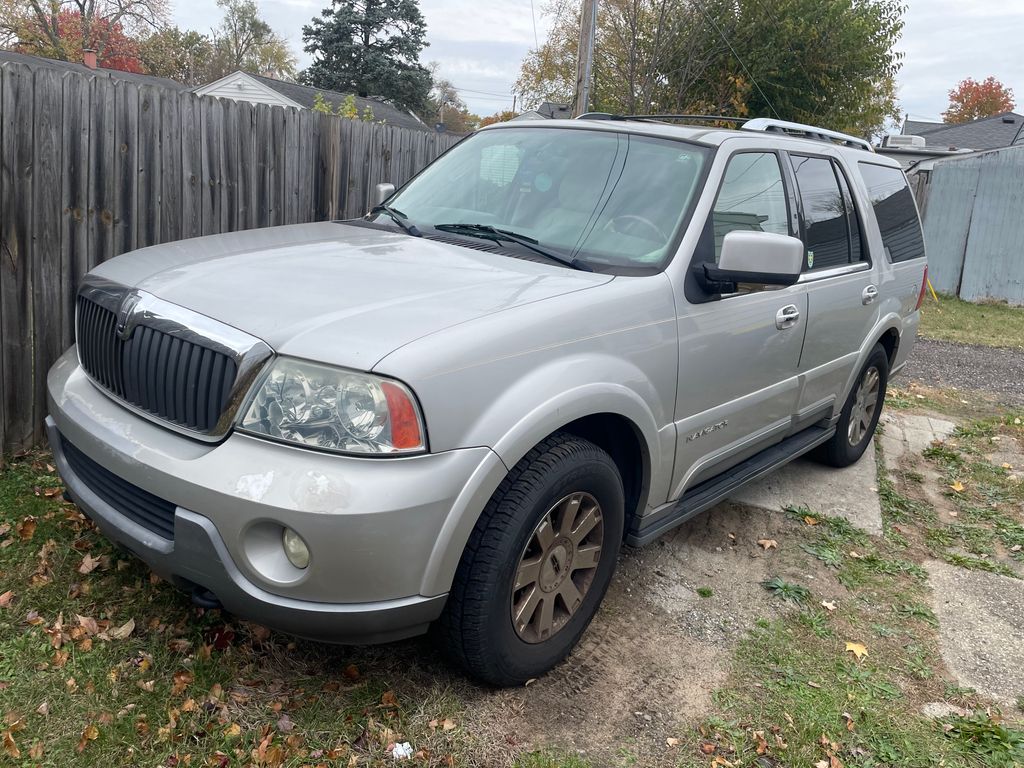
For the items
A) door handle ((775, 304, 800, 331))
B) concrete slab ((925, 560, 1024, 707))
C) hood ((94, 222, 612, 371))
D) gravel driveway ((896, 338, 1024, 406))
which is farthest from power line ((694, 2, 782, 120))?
hood ((94, 222, 612, 371))

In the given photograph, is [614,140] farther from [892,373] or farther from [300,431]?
[892,373]

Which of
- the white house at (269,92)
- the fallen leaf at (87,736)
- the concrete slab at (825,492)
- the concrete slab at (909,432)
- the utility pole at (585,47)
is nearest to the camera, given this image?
the fallen leaf at (87,736)

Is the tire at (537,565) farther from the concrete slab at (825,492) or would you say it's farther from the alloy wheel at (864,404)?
the alloy wheel at (864,404)

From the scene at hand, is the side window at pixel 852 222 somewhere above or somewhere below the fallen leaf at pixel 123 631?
above

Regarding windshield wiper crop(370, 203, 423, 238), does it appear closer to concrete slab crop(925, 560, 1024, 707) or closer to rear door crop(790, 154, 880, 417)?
rear door crop(790, 154, 880, 417)

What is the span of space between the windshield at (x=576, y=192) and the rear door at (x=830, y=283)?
1.00 m

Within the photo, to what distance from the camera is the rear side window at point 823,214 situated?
13.9 ft

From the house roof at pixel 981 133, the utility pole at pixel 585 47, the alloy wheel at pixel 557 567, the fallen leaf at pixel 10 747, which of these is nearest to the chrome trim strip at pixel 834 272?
the alloy wheel at pixel 557 567

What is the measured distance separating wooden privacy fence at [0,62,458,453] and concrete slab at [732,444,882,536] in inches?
149

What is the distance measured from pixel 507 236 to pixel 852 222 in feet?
7.76

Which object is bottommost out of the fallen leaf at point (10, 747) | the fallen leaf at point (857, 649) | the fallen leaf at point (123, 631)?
the fallen leaf at point (857, 649)

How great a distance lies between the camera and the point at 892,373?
5.71m

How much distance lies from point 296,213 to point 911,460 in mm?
4795

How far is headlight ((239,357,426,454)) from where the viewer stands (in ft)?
7.41
